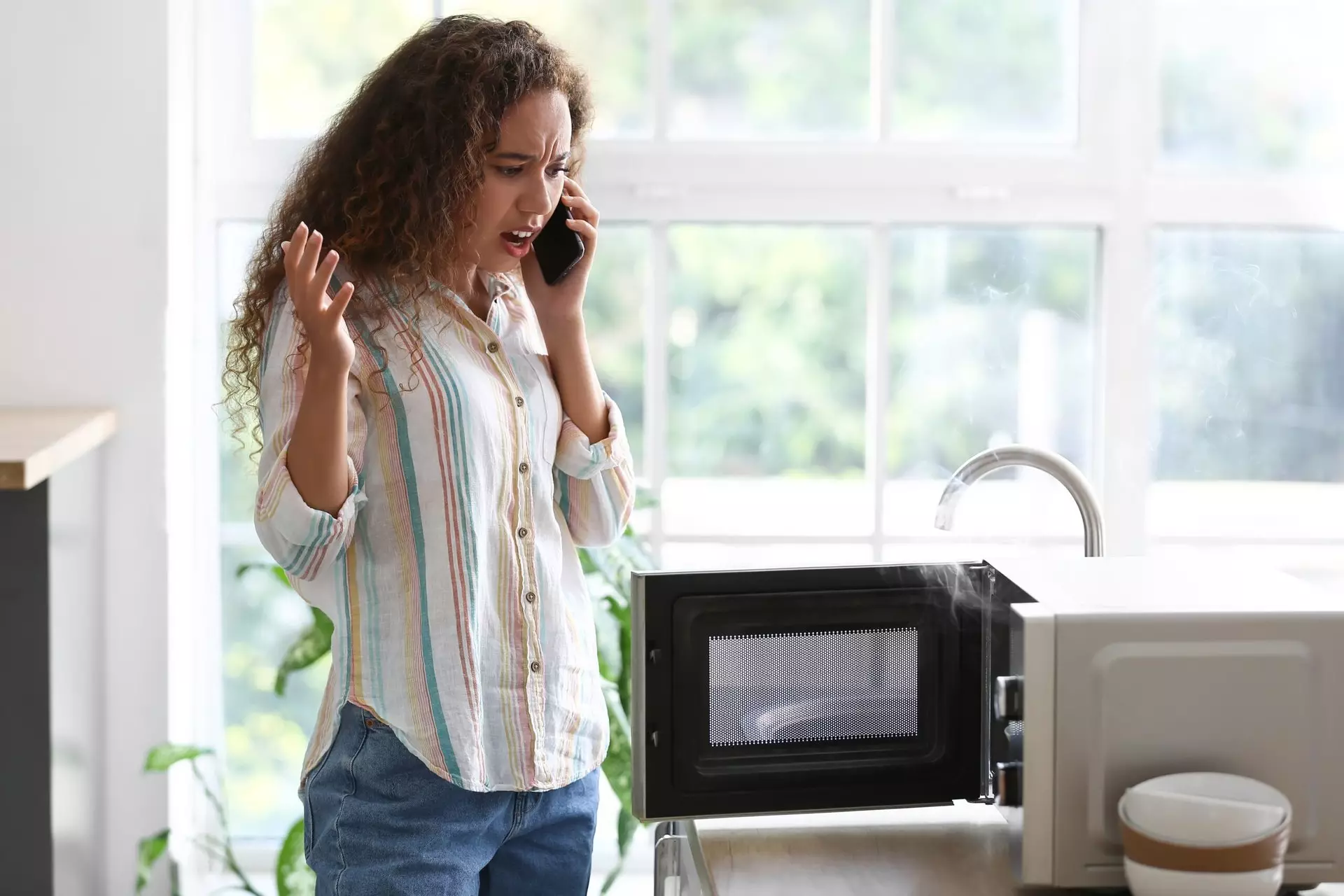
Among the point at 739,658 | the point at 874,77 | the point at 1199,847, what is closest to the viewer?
the point at 1199,847

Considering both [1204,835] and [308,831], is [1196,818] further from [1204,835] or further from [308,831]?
[308,831]

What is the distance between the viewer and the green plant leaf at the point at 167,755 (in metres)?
1.82

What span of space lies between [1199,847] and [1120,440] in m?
1.30

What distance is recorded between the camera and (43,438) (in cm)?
156

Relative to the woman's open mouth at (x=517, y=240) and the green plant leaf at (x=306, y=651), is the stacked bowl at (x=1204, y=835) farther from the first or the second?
the green plant leaf at (x=306, y=651)

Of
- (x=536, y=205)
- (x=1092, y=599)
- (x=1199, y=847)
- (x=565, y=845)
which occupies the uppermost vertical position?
(x=536, y=205)

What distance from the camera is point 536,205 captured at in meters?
1.23

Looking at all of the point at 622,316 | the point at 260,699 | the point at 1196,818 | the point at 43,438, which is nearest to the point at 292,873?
the point at 260,699

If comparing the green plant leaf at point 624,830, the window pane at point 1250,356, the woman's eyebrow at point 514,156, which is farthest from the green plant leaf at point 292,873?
the window pane at point 1250,356

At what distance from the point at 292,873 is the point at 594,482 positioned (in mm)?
895

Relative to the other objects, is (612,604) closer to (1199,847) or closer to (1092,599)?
(1092,599)

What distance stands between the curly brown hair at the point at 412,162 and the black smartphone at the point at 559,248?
12cm

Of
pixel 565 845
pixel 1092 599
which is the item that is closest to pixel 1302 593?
pixel 1092 599

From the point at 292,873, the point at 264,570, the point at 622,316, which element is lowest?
the point at 292,873
